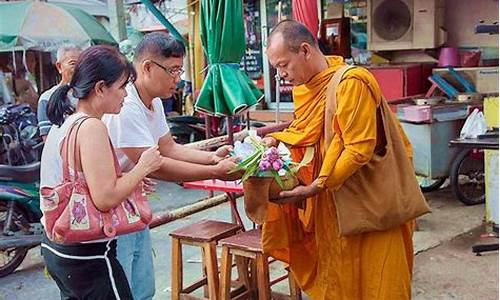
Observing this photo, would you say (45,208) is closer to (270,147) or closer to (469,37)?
(270,147)

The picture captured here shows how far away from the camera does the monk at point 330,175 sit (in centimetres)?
260

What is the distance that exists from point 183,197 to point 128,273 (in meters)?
→ 4.85

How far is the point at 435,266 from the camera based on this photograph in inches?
180

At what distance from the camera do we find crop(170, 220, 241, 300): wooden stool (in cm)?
362

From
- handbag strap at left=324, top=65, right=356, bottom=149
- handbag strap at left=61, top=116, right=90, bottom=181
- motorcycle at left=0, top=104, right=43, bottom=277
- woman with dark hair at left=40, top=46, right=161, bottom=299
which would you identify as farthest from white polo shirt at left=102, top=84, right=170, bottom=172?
motorcycle at left=0, top=104, right=43, bottom=277

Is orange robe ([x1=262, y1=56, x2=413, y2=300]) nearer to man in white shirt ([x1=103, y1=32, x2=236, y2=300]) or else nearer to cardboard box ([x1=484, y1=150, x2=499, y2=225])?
man in white shirt ([x1=103, y1=32, x2=236, y2=300])

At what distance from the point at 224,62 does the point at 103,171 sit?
2032 mm

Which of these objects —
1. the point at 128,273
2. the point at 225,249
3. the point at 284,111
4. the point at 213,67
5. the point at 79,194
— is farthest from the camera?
the point at 284,111

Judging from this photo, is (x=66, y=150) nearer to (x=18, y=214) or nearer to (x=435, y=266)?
(x=435, y=266)

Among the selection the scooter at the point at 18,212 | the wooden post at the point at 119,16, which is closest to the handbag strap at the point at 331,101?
the scooter at the point at 18,212

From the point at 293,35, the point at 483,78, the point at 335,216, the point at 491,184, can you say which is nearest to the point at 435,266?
the point at 491,184

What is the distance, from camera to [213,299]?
3.68 m

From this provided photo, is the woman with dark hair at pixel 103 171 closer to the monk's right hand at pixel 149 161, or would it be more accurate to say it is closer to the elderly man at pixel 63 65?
the monk's right hand at pixel 149 161

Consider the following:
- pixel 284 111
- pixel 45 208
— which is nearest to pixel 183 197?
pixel 284 111
